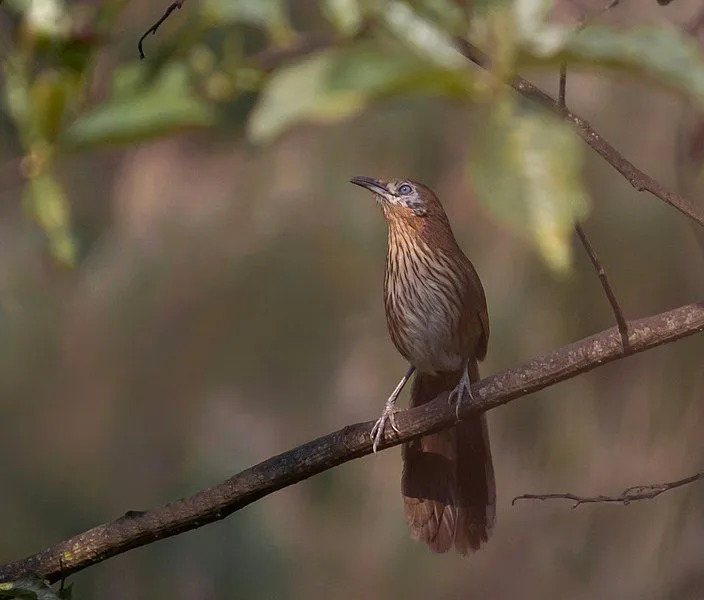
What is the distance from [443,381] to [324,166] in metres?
3.23

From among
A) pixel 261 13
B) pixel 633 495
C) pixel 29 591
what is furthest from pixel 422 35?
pixel 633 495

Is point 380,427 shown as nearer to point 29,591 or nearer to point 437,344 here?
point 437,344

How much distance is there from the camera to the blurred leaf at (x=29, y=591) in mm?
2250

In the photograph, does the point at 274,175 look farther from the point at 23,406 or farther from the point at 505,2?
the point at 505,2

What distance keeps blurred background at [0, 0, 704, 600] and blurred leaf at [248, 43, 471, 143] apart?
453 centimetres

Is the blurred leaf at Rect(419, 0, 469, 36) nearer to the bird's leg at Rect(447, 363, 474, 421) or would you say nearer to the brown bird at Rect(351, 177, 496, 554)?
the bird's leg at Rect(447, 363, 474, 421)

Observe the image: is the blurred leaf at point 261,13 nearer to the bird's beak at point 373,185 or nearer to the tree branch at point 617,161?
the tree branch at point 617,161

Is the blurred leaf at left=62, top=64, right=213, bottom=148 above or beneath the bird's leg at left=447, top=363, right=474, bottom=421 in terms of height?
beneath

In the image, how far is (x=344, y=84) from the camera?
79 cm

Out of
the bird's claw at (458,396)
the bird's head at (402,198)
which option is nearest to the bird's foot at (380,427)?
the bird's claw at (458,396)

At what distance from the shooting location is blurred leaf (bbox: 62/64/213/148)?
3.17 ft

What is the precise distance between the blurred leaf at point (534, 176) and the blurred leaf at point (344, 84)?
5 cm

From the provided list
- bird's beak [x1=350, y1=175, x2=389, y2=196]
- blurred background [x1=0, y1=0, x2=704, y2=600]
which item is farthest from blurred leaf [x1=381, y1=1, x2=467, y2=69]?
blurred background [x1=0, y1=0, x2=704, y2=600]

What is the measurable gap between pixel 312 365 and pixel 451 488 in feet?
11.7
